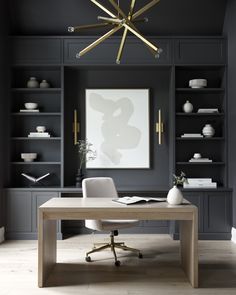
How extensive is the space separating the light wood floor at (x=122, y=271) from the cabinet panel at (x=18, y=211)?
0.31 metres

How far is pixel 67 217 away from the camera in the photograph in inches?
140

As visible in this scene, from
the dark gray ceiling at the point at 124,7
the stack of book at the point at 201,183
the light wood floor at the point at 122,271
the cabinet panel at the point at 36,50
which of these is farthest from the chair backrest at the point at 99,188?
the dark gray ceiling at the point at 124,7

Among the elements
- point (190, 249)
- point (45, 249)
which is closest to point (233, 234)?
point (190, 249)

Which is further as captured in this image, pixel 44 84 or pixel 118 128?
pixel 118 128

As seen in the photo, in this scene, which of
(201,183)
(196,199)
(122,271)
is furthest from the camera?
(201,183)

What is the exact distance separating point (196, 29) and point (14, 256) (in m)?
3.93

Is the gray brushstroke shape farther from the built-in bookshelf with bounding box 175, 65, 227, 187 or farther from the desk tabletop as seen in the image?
the desk tabletop

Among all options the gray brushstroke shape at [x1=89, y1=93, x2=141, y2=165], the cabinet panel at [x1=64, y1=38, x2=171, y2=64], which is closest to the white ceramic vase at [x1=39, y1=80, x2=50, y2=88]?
the cabinet panel at [x1=64, y1=38, x2=171, y2=64]

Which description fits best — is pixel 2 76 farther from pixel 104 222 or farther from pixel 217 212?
pixel 217 212

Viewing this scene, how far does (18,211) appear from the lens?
17.9ft

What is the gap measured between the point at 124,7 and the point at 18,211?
3.19 meters

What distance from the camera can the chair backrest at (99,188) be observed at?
4.67 meters

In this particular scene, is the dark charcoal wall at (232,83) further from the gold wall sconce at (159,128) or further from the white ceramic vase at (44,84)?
the white ceramic vase at (44,84)

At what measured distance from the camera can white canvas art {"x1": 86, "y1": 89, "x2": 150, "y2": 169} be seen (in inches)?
231
